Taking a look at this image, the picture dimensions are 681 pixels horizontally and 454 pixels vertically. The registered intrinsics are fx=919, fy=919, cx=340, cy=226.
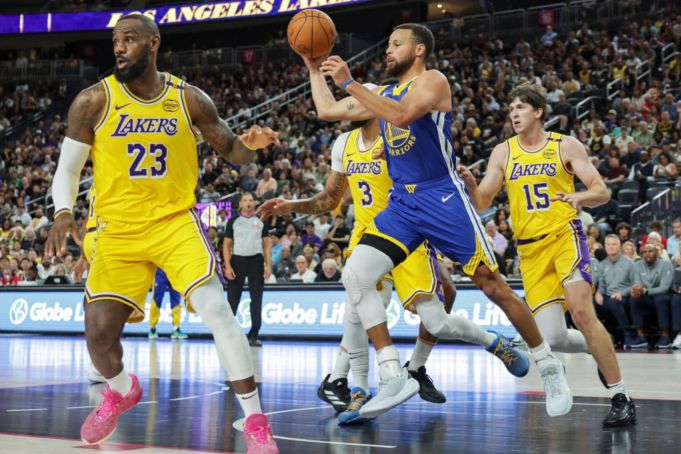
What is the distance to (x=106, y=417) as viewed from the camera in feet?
16.0

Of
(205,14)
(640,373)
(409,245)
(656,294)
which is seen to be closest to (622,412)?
(409,245)

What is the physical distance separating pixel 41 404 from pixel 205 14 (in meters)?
27.3

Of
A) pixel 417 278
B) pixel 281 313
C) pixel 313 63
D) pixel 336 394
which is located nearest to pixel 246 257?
pixel 281 313

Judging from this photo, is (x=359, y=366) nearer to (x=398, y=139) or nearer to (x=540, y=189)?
(x=398, y=139)

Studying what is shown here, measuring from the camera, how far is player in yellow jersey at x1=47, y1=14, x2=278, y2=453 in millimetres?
4758

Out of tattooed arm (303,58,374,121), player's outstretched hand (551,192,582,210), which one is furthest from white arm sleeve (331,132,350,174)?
player's outstretched hand (551,192,582,210)

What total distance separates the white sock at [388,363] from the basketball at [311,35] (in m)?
1.92

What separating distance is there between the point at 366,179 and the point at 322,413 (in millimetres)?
1653

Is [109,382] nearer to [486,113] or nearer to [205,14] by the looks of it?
[486,113]

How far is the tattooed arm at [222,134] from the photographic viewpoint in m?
4.94

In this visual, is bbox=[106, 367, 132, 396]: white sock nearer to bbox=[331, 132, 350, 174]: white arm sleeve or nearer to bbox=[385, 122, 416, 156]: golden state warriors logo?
bbox=[385, 122, 416, 156]: golden state warriors logo

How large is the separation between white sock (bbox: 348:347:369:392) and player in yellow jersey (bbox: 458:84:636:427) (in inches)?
48.1

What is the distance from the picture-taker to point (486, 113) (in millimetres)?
21047

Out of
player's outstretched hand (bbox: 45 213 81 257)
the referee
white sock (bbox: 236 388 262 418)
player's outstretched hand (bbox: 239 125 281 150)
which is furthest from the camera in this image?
the referee
